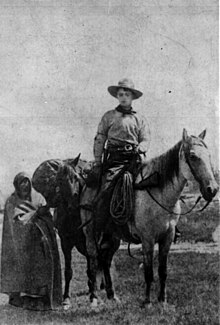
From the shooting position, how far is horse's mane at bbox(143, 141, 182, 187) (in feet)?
12.3

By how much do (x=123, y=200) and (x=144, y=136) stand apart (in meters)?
0.60

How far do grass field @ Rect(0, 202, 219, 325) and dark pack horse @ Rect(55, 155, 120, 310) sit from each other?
7 cm

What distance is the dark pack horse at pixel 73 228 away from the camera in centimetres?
407

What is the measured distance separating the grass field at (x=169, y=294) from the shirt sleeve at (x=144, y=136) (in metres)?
0.75

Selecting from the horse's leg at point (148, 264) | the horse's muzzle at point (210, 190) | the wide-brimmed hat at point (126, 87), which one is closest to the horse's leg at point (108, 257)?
the horse's leg at point (148, 264)

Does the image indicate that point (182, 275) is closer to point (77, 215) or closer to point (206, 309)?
point (206, 309)

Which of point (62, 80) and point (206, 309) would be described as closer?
point (206, 309)

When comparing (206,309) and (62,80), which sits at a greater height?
(62,80)

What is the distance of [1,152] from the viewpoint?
420 cm

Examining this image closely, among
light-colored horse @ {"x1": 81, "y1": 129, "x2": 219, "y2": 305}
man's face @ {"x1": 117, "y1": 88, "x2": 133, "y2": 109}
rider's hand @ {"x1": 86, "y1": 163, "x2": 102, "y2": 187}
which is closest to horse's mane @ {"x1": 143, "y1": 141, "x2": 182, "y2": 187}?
light-colored horse @ {"x1": 81, "y1": 129, "x2": 219, "y2": 305}

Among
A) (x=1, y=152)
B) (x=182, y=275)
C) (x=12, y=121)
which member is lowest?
(x=182, y=275)

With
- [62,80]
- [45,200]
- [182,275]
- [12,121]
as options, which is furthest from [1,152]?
[182,275]

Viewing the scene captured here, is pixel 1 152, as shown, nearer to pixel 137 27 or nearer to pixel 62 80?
pixel 62 80

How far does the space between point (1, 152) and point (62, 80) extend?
0.86 metres
